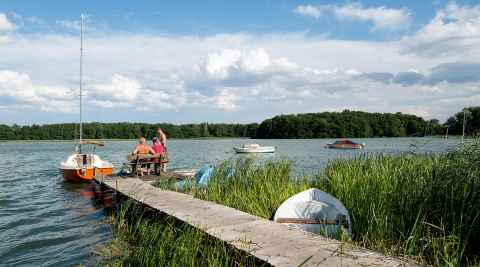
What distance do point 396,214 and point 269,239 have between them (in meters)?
1.96

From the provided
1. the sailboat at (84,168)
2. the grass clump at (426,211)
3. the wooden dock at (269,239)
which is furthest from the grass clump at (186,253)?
the sailboat at (84,168)

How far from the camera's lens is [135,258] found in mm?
5285

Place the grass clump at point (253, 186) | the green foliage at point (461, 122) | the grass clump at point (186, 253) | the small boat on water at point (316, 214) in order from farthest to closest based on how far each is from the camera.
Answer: the green foliage at point (461, 122), the grass clump at point (253, 186), the small boat on water at point (316, 214), the grass clump at point (186, 253)

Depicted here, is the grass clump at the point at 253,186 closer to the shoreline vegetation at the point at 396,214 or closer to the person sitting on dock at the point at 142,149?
the shoreline vegetation at the point at 396,214

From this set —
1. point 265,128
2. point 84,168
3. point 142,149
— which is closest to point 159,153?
point 142,149

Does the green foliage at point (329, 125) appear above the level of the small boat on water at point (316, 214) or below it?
above

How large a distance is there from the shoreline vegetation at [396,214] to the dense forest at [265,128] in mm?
67824

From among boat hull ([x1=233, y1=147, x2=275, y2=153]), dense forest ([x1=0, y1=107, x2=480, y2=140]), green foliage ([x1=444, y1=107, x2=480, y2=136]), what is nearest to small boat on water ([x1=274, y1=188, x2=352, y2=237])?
green foliage ([x1=444, y1=107, x2=480, y2=136])

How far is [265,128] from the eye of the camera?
120500 millimetres

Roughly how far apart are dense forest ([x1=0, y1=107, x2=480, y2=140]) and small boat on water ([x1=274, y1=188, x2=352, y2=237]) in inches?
2710

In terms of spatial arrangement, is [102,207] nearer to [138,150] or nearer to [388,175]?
[138,150]

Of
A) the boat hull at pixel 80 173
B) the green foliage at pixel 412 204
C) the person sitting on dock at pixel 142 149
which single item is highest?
the person sitting on dock at pixel 142 149

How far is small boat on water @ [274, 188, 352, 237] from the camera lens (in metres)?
6.18

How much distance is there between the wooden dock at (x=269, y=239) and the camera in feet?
14.3
